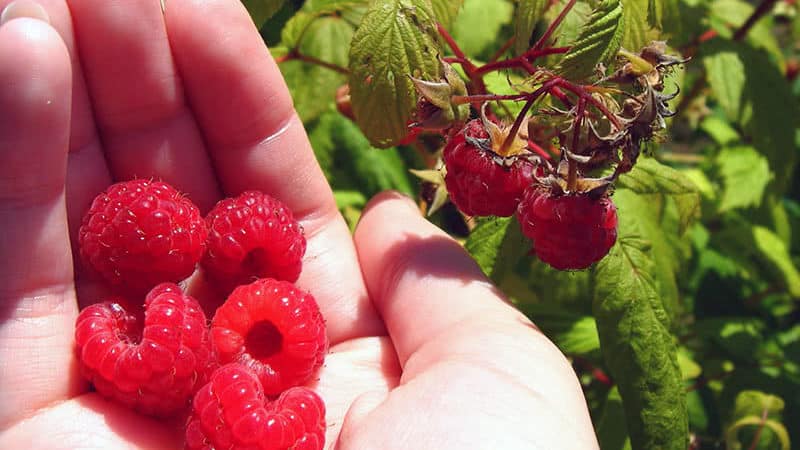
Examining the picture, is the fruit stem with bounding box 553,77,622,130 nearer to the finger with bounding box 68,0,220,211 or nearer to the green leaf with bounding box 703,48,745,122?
the finger with bounding box 68,0,220,211

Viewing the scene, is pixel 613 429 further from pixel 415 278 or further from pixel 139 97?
pixel 139 97

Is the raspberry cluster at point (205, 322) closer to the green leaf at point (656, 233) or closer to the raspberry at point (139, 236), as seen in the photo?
the raspberry at point (139, 236)

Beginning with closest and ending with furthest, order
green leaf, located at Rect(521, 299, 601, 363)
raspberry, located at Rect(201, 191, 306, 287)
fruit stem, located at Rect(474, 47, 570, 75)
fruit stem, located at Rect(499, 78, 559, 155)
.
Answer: fruit stem, located at Rect(499, 78, 559, 155) < fruit stem, located at Rect(474, 47, 570, 75) < raspberry, located at Rect(201, 191, 306, 287) < green leaf, located at Rect(521, 299, 601, 363)

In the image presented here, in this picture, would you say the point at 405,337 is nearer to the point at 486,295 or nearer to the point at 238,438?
the point at 486,295

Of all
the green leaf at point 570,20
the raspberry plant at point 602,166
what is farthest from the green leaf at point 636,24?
the green leaf at point 570,20

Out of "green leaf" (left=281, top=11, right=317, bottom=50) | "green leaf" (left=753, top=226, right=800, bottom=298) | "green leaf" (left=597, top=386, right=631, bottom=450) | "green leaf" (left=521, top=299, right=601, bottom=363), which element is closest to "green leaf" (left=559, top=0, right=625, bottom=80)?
"green leaf" (left=521, top=299, right=601, bottom=363)

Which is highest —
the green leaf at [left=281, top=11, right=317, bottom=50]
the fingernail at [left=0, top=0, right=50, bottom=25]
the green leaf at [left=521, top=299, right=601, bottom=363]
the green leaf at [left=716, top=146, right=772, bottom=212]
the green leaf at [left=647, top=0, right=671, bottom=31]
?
the green leaf at [left=647, top=0, right=671, bottom=31]
